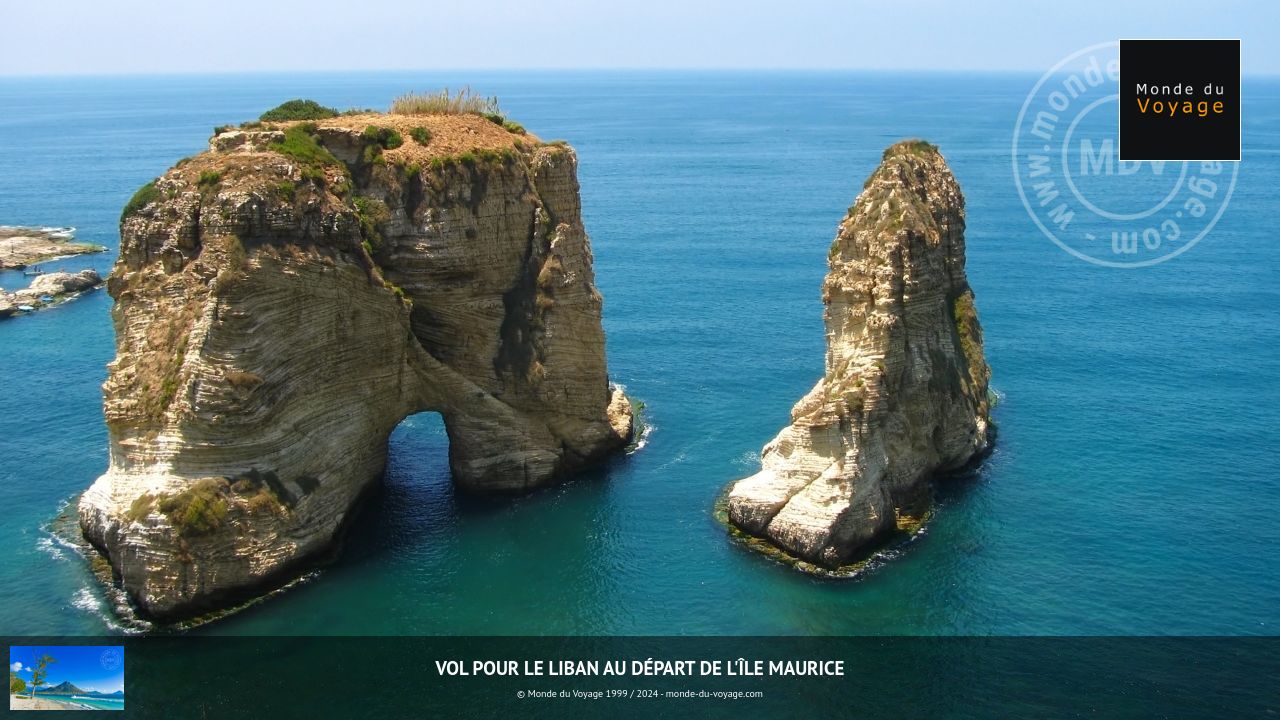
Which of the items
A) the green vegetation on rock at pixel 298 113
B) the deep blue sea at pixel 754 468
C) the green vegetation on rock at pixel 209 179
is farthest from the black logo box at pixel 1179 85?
the green vegetation on rock at pixel 209 179

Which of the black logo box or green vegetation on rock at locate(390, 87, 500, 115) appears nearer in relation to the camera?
the black logo box

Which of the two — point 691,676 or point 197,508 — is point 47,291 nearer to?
point 197,508

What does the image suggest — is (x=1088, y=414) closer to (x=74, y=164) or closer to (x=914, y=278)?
(x=914, y=278)

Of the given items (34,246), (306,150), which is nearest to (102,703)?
(306,150)

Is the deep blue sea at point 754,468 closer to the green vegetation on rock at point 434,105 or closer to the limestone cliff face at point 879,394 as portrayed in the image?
the limestone cliff face at point 879,394

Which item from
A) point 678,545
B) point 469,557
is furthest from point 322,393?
point 678,545

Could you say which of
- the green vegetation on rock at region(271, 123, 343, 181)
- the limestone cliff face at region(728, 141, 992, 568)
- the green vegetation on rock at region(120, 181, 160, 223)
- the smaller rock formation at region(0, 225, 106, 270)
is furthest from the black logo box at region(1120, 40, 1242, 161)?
the smaller rock formation at region(0, 225, 106, 270)

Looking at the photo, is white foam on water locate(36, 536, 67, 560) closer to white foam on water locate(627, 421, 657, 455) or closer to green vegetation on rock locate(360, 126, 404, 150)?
green vegetation on rock locate(360, 126, 404, 150)
